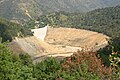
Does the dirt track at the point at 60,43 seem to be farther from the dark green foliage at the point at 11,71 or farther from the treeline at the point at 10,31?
the dark green foliage at the point at 11,71

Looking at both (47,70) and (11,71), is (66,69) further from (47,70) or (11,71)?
(11,71)

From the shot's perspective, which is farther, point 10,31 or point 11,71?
point 10,31

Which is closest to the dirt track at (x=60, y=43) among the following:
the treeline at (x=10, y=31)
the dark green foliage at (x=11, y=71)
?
the treeline at (x=10, y=31)

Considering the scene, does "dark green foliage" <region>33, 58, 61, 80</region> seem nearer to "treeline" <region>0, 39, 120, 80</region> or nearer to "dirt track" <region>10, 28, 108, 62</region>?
"treeline" <region>0, 39, 120, 80</region>

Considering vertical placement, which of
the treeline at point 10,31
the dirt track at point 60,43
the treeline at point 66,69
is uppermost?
the treeline at point 10,31

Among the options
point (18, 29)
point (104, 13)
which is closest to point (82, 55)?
point (18, 29)

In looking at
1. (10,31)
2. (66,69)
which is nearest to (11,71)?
(66,69)

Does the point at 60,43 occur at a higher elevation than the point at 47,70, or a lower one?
higher

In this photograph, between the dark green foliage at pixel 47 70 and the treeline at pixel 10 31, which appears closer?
the dark green foliage at pixel 47 70

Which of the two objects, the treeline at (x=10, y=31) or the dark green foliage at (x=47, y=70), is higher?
the treeline at (x=10, y=31)
